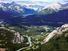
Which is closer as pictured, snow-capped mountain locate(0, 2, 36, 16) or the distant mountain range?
the distant mountain range

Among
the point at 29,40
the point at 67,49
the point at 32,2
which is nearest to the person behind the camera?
the point at 67,49

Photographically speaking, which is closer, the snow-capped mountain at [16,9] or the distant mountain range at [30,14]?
the distant mountain range at [30,14]

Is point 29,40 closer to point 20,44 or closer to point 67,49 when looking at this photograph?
point 20,44

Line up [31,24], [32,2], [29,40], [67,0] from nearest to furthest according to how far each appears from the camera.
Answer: [29,40] → [31,24] → [67,0] → [32,2]

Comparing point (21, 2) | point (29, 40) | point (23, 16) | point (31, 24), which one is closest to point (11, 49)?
point (29, 40)

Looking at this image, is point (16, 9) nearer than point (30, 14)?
No

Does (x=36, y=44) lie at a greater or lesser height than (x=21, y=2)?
lesser

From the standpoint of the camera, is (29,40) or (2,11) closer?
(29,40)

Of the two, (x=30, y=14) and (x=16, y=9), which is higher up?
(x=16, y=9)
